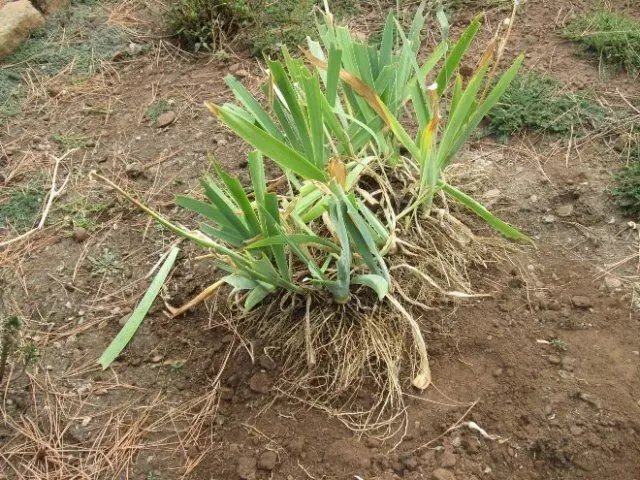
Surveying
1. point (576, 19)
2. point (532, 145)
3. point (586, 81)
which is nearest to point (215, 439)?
point (532, 145)

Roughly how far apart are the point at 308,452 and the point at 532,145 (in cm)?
130

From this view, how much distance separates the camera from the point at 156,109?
98.7 inches

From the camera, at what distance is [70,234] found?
2.10 metres

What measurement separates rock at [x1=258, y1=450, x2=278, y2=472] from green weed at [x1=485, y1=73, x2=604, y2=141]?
1.33 metres

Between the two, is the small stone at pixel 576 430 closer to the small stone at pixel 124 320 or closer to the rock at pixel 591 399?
the rock at pixel 591 399

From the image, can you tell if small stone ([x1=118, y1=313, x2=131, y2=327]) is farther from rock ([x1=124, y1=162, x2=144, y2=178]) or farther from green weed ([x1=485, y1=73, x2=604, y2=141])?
green weed ([x1=485, y1=73, x2=604, y2=141])

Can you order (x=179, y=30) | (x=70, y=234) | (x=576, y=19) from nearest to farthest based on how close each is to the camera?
(x=70, y=234) → (x=576, y=19) → (x=179, y=30)

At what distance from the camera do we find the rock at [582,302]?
1695 mm

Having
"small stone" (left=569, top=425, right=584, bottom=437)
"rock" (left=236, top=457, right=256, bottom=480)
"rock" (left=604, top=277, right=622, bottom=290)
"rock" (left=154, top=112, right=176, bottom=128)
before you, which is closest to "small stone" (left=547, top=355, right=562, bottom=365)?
"small stone" (left=569, top=425, right=584, bottom=437)

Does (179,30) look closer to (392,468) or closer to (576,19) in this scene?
(576,19)

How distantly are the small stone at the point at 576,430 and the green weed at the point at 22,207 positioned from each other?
1783mm

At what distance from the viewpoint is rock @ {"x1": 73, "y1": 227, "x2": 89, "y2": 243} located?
2.08m

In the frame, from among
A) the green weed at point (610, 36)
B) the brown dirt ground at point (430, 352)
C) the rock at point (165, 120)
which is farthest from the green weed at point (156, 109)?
the green weed at point (610, 36)

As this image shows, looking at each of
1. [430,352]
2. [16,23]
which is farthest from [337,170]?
[16,23]
